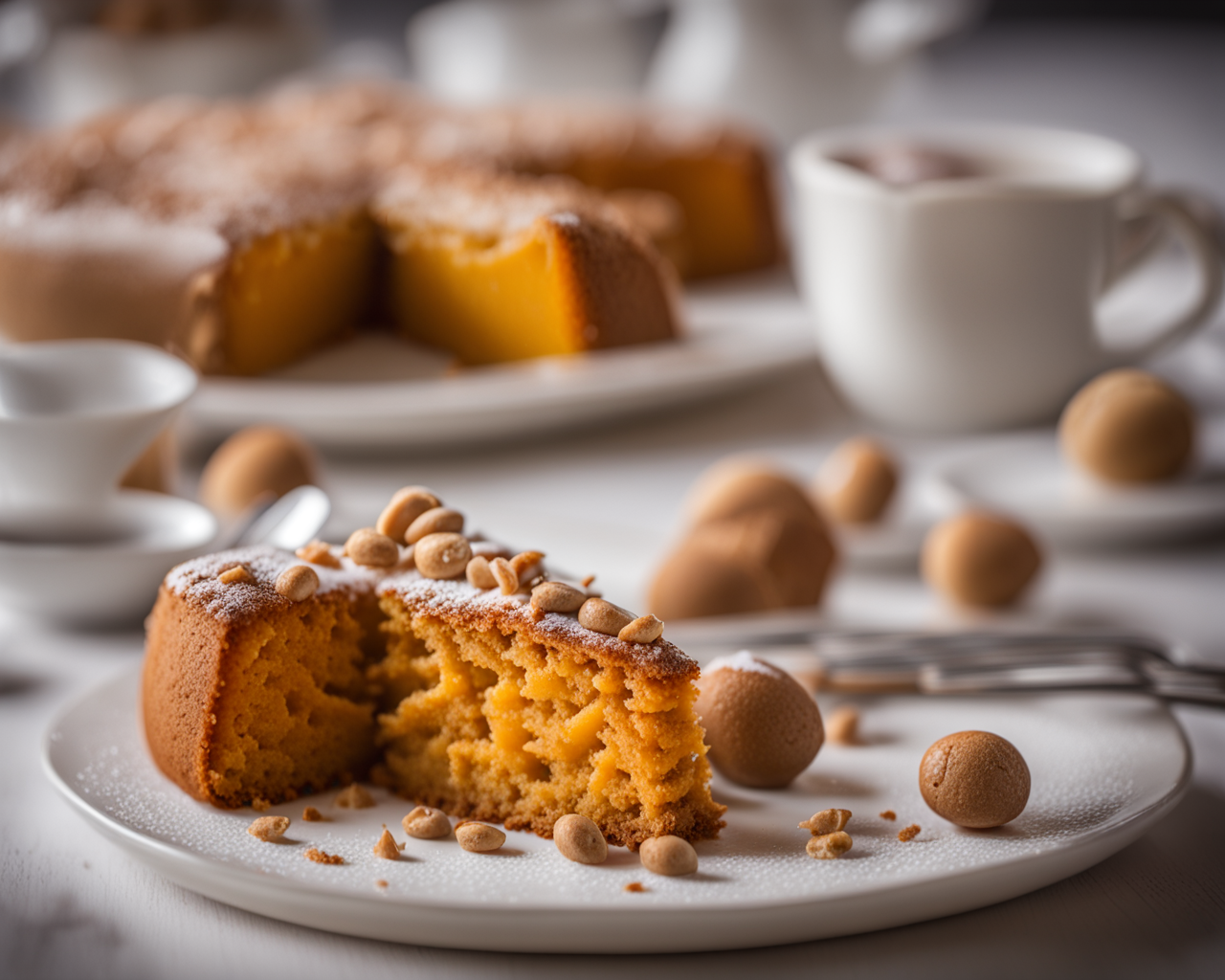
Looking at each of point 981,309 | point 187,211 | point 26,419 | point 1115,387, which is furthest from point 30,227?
point 1115,387

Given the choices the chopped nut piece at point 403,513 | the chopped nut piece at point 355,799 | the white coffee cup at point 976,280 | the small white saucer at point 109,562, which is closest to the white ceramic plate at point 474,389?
the white coffee cup at point 976,280

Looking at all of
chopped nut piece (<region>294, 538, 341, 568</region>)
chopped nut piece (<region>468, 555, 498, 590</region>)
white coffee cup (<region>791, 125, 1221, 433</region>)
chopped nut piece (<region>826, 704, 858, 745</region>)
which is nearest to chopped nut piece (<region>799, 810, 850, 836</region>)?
chopped nut piece (<region>826, 704, 858, 745</region>)

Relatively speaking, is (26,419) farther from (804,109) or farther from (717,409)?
(804,109)

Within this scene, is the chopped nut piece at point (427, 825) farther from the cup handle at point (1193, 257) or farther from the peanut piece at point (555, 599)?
the cup handle at point (1193, 257)

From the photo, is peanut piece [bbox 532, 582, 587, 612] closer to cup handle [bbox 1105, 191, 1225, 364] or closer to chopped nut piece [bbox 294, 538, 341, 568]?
chopped nut piece [bbox 294, 538, 341, 568]

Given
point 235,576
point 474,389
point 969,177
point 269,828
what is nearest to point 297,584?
point 235,576

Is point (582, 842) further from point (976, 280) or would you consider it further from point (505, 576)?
point (976, 280)
